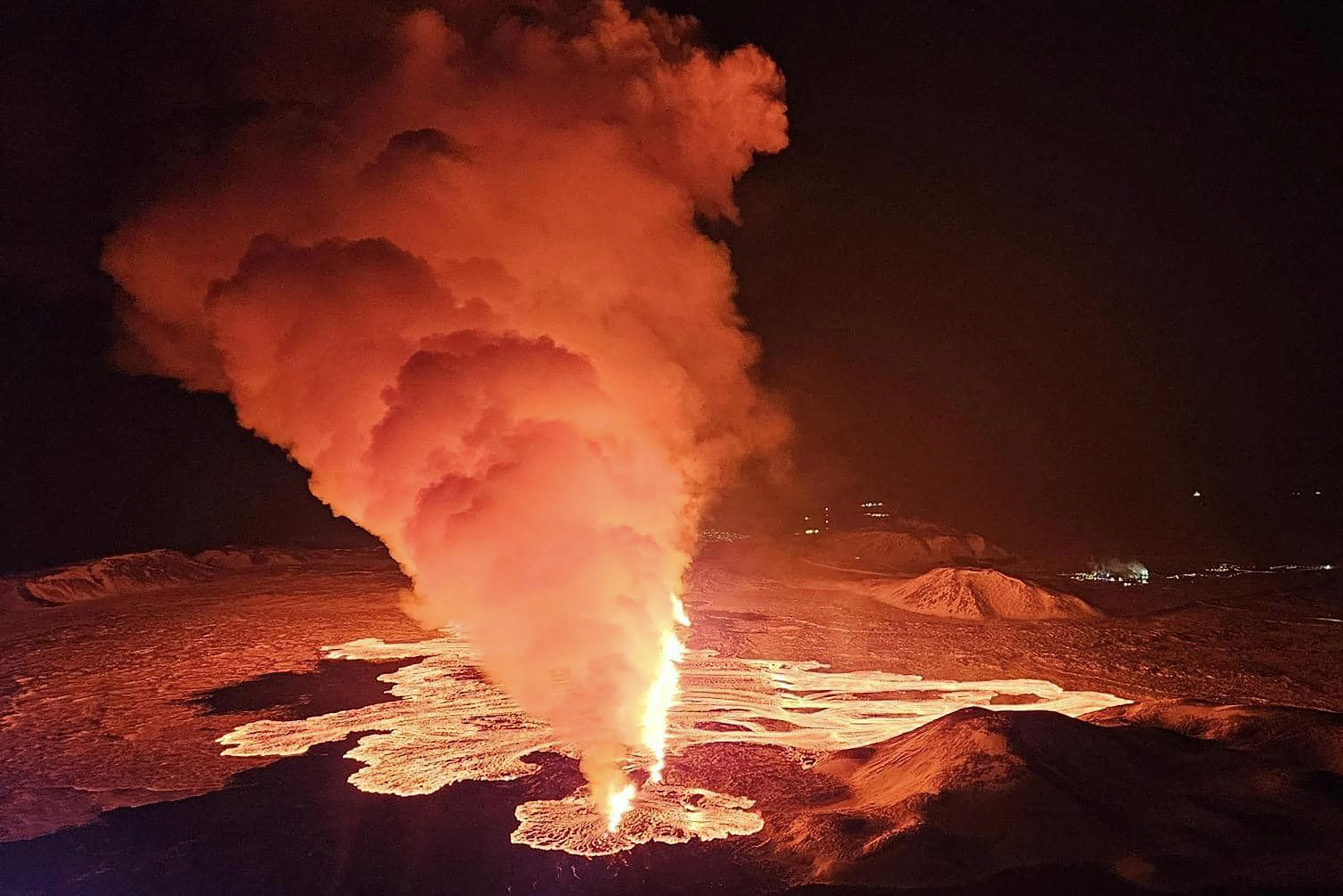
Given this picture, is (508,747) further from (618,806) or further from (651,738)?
(618,806)

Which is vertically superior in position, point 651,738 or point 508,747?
point 651,738

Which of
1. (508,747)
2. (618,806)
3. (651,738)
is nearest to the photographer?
(618,806)

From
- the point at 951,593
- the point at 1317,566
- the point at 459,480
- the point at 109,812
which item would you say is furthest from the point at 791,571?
the point at 109,812

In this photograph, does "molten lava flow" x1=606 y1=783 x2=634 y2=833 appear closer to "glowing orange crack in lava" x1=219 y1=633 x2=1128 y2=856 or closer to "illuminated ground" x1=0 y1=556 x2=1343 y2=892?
"glowing orange crack in lava" x1=219 y1=633 x2=1128 y2=856

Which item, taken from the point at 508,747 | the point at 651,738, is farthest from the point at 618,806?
the point at 508,747

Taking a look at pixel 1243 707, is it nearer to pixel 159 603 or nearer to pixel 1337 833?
pixel 1337 833
